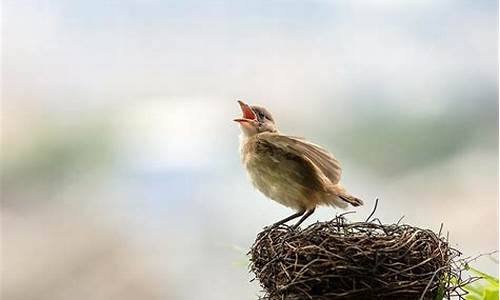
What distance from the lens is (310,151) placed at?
3.51ft

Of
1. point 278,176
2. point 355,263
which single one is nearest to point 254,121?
point 278,176

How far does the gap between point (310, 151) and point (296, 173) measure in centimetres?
3

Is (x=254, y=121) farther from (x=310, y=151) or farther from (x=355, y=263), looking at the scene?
(x=355, y=263)

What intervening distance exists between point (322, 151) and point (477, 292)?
1.05 feet

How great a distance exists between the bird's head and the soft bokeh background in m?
0.26

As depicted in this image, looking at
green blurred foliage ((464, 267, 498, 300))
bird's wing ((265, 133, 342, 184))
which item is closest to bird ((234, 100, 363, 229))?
bird's wing ((265, 133, 342, 184))

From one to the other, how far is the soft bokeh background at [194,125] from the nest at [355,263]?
0.41 metres

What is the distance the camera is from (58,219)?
143 cm

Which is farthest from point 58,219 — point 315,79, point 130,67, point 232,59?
point 315,79

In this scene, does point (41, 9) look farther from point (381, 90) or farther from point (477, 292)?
point (477, 292)

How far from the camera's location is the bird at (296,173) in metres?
1.07

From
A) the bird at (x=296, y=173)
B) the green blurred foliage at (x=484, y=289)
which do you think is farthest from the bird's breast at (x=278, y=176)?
the green blurred foliage at (x=484, y=289)

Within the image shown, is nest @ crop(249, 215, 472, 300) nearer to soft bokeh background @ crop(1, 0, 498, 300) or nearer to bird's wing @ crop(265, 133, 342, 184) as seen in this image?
bird's wing @ crop(265, 133, 342, 184)

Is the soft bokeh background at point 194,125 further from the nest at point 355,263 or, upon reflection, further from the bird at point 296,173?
the nest at point 355,263
